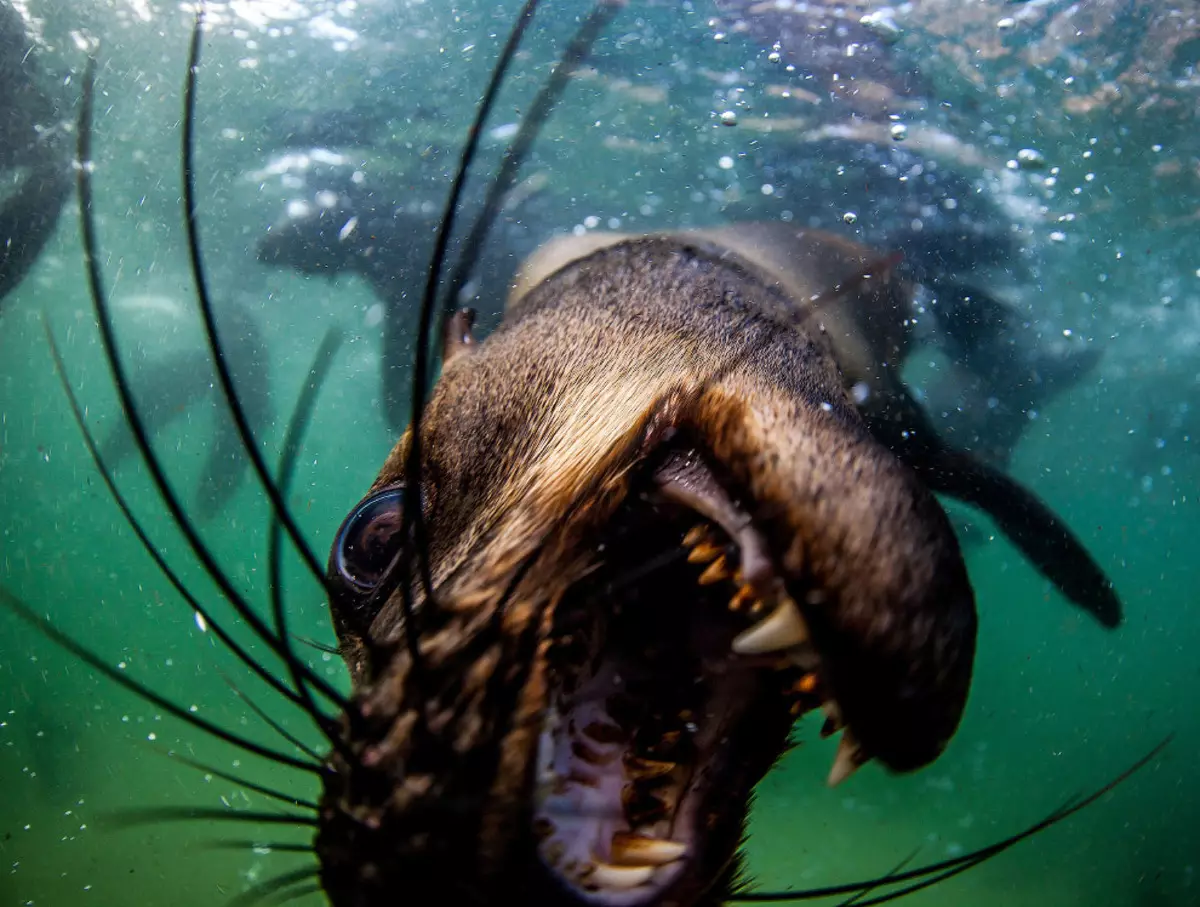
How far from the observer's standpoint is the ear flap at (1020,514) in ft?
15.9

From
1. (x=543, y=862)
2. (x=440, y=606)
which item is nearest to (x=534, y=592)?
(x=440, y=606)

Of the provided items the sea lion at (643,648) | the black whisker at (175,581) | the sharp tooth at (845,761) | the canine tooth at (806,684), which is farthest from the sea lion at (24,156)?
the sharp tooth at (845,761)

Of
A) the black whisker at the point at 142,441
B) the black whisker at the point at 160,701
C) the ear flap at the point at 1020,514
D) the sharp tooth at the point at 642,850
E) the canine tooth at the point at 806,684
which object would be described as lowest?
the ear flap at the point at 1020,514

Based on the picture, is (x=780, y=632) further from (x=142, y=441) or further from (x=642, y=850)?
(x=142, y=441)

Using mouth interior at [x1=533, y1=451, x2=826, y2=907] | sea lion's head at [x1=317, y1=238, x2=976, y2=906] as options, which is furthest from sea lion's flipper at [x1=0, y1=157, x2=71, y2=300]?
mouth interior at [x1=533, y1=451, x2=826, y2=907]

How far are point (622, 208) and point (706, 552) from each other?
831 cm

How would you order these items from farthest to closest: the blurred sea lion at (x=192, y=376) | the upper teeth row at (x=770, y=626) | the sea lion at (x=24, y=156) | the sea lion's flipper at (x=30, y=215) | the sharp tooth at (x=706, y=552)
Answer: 1. the blurred sea lion at (x=192, y=376)
2. the sea lion's flipper at (x=30, y=215)
3. the sea lion at (x=24, y=156)
4. the sharp tooth at (x=706, y=552)
5. the upper teeth row at (x=770, y=626)

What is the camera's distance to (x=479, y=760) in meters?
1.09

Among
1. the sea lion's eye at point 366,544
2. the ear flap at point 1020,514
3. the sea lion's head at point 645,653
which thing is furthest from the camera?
the ear flap at point 1020,514

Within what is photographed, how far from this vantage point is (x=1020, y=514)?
5.36m

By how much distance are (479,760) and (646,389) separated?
2.78 feet

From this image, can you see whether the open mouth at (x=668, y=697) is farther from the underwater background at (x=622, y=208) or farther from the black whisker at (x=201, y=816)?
the underwater background at (x=622, y=208)

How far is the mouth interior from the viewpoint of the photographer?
1231 millimetres

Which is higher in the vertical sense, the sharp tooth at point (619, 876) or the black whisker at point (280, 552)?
the black whisker at point (280, 552)
